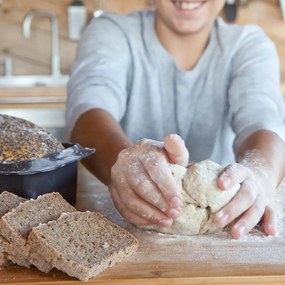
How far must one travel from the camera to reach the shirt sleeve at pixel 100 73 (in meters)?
1.36

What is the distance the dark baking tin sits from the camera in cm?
88

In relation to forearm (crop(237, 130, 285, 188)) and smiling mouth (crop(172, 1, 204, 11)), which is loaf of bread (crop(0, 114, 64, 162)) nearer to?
→ forearm (crop(237, 130, 285, 188))

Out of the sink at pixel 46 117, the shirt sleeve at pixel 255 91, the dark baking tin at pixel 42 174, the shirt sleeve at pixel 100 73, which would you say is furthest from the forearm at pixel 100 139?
the sink at pixel 46 117

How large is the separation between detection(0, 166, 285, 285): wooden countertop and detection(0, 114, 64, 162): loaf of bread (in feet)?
0.59

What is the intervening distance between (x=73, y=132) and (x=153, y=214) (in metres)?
0.48

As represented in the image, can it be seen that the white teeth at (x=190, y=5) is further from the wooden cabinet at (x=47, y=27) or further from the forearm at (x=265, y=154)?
the wooden cabinet at (x=47, y=27)

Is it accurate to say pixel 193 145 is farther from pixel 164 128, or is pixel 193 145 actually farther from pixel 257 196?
pixel 257 196

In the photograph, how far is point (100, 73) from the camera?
1432 millimetres

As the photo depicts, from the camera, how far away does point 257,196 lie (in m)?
0.94

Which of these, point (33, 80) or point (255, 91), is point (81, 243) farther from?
point (33, 80)

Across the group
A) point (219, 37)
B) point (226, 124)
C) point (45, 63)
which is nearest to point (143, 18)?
point (219, 37)

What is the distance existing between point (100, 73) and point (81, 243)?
701 mm

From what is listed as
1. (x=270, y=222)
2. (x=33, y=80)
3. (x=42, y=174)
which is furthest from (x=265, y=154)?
(x=33, y=80)

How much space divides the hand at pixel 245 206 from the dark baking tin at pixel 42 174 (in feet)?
0.79
